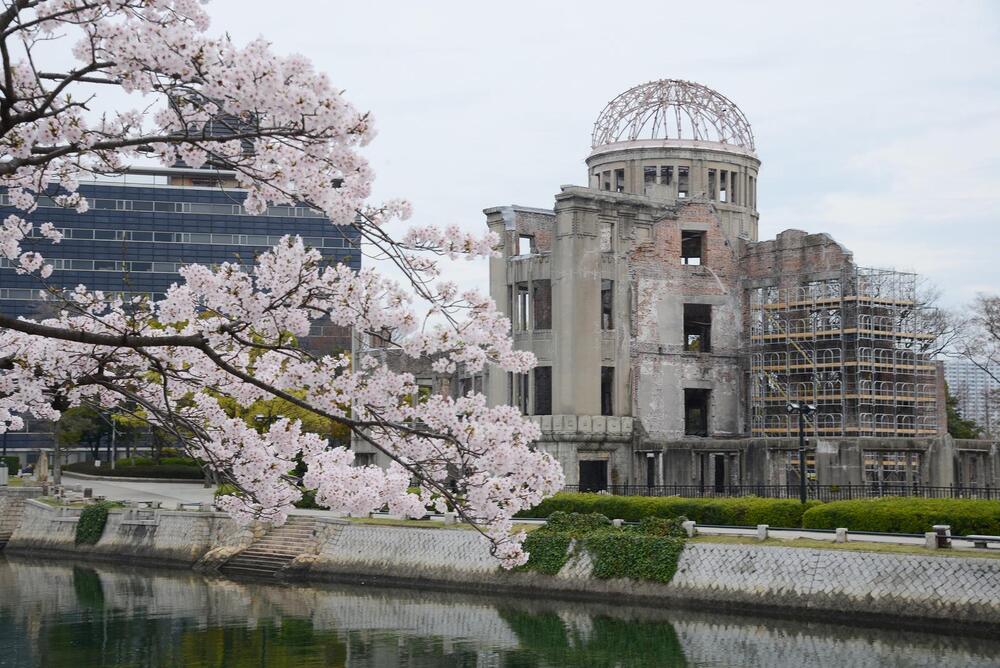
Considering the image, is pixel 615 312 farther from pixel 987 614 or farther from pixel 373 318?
pixel 373 318

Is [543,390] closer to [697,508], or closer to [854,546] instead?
[697,508]

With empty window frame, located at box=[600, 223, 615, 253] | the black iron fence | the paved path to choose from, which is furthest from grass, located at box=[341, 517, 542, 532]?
empty window frame, located at box=[600, 223, 615, 253]

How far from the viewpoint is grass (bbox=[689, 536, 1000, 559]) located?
29.6m

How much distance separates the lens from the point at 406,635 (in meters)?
33.4

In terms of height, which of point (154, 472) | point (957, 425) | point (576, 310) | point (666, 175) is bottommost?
point (154, 472)

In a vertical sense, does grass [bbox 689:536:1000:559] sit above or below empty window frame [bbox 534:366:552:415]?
below

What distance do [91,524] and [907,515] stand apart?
1507 inches

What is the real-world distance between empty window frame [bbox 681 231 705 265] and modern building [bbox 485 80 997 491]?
0.64 feet

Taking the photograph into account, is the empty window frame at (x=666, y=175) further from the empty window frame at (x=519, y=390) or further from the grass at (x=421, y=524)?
the grass at (x=421, y=524)

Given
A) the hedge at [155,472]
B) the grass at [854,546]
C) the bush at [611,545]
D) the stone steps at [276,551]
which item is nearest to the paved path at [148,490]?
the hedge at [155,472]

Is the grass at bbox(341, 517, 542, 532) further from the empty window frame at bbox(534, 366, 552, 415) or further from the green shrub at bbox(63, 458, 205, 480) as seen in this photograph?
the green shrub at bbox(63, 458, 205, 480)

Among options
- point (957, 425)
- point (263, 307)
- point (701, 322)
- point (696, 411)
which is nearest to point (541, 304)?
point (701, 322)

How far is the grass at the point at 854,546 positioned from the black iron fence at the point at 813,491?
9.35 metres

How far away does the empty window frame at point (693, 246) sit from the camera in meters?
58.9
